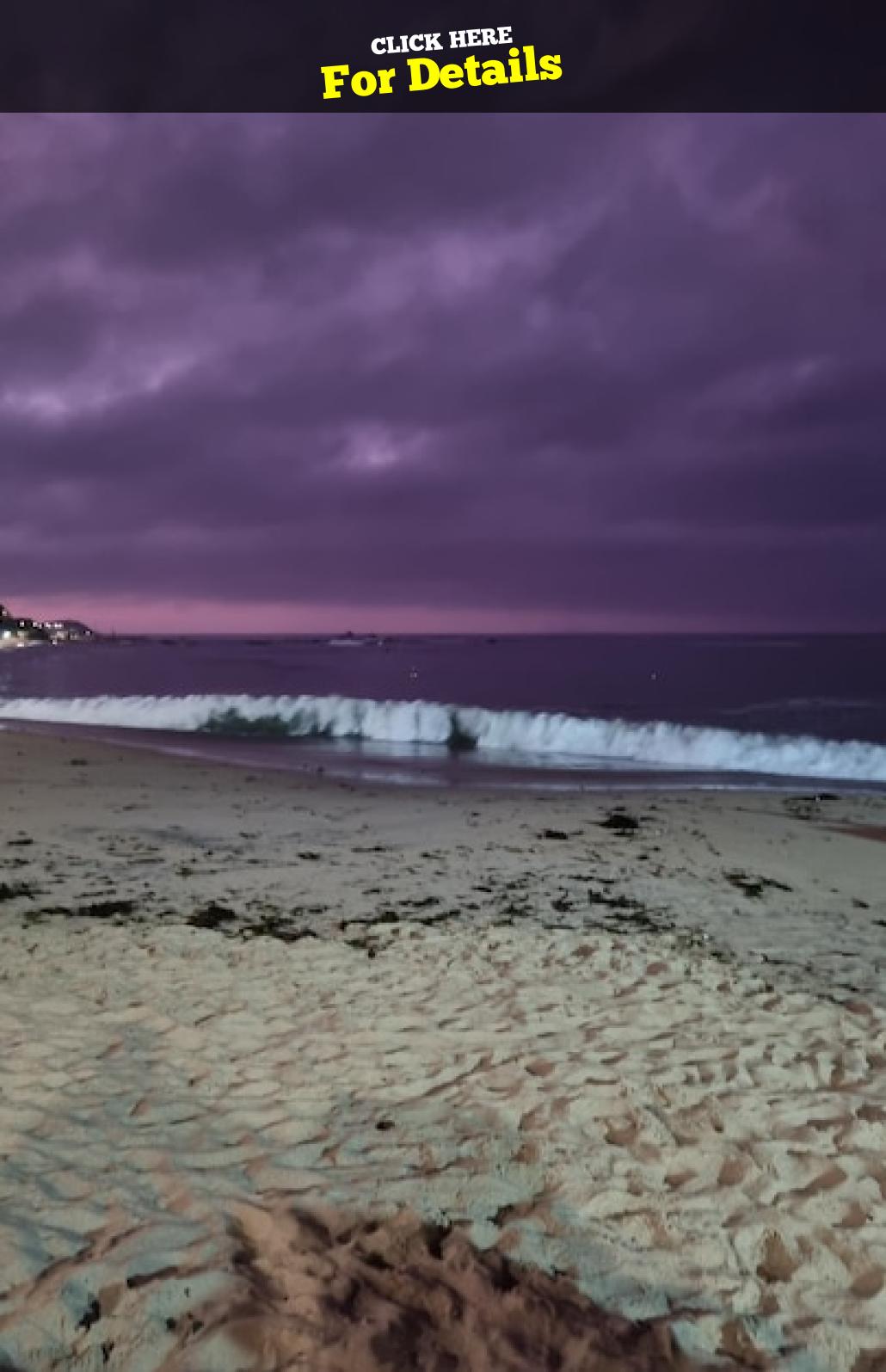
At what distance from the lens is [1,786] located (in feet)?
47.6

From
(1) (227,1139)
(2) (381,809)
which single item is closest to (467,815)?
(2) (381,809)

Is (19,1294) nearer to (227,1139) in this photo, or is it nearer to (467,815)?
(227,1139)

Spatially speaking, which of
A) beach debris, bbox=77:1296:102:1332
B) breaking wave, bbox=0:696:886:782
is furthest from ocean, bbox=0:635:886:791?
beach debris, bbox=77:1296:102:1332

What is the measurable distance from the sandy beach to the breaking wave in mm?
14879

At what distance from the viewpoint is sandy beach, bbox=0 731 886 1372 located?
9.52ft

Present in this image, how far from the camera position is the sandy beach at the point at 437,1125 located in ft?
9.52

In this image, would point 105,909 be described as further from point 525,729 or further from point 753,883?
point 525,729

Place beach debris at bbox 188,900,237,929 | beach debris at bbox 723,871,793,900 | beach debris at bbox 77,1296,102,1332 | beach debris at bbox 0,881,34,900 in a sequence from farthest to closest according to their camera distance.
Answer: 1. beach debris at bbox 723,871,793,900
2. beach debris at bbox 0,881,34,900
3. beach debris at bbox 188,900,237,929
4. beach debris at bbox 77,1296,102,1332

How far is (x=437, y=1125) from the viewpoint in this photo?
13.5 feet

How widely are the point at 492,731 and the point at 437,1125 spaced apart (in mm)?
23525

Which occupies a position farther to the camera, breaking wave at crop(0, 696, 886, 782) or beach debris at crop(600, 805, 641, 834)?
breaking wave at crop(0, 696, 886, 782)

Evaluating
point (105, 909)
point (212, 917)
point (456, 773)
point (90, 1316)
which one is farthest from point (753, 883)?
point (456, 773)

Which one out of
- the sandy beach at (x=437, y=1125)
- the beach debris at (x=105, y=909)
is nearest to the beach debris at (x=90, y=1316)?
the sandy beach at (x=437, y=1125)

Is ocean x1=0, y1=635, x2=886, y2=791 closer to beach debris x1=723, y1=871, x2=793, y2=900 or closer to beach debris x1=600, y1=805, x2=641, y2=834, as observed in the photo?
beach debris x1=600, y1=805, x2=641, y2=834
